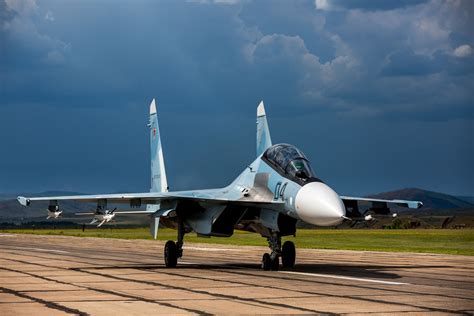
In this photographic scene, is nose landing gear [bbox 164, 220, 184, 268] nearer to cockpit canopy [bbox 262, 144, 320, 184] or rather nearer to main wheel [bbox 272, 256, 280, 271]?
main wheel [bbox 272, 256, 280, 271]

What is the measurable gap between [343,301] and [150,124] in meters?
20.6

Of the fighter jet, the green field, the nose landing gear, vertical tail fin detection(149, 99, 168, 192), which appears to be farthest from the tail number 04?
the green field

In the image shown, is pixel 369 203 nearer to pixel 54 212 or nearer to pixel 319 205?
pixel 319 205

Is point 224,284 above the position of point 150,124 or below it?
below

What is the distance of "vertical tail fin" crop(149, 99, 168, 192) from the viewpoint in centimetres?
3262

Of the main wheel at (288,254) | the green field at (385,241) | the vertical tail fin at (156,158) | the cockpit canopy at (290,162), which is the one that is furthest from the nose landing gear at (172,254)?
the green field at (385,241)

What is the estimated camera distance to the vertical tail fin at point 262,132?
25.1m

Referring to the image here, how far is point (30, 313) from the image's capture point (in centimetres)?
1277

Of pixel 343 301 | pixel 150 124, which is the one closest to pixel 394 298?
pixel 343 301

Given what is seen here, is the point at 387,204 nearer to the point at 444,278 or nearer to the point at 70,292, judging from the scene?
the point at 444,278

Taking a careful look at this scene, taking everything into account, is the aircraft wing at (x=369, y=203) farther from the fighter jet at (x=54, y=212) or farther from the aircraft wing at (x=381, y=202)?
the fighter jet at (x=54, y=212)

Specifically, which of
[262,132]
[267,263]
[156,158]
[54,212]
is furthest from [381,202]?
[156,158]

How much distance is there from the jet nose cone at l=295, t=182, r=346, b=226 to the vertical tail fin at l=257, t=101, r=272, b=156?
5.27 metres

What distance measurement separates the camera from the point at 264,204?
21828 mm
